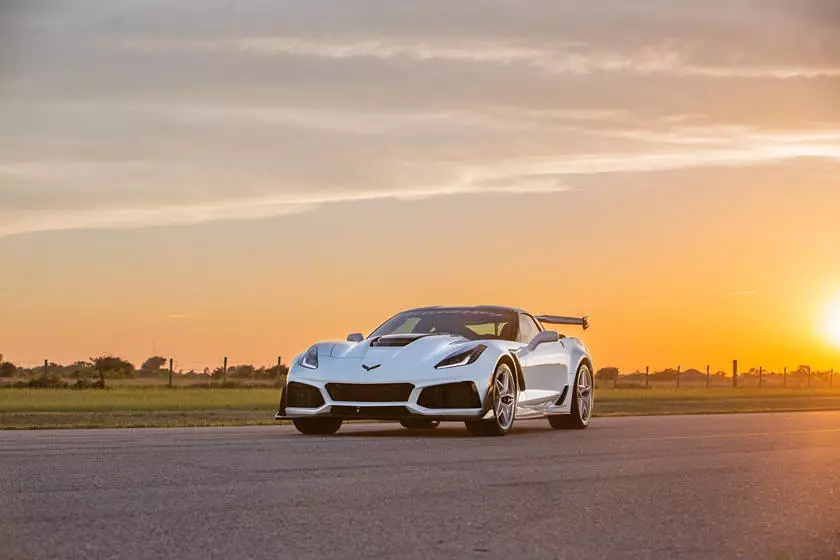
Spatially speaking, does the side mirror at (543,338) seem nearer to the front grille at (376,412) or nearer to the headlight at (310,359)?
the front grille at (376,412)

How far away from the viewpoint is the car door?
1480 centimetres

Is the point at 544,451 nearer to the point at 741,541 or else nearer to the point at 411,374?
the point at 411,374

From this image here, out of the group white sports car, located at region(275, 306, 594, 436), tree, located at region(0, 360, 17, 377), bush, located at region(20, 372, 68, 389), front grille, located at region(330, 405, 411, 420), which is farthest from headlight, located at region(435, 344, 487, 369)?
tree, located at region(0, 360, 17, 377)

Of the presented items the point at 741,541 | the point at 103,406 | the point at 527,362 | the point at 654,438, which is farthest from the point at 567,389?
the point at 103,406

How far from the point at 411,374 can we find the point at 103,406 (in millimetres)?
19715

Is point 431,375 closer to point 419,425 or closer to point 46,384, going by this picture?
point 419,425

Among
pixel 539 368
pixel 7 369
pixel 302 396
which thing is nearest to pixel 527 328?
pixel 539 368

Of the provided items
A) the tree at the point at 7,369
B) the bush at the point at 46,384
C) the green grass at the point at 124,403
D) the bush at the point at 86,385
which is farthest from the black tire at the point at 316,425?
the tree at the point at 7,369

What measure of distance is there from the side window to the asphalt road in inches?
112

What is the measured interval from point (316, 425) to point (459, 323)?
220 cm

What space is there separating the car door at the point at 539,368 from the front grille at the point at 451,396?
4.47ft

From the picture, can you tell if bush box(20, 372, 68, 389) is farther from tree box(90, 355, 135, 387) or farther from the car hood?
the car hood

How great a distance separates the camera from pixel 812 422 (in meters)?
18.5

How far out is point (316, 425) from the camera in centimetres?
1391
